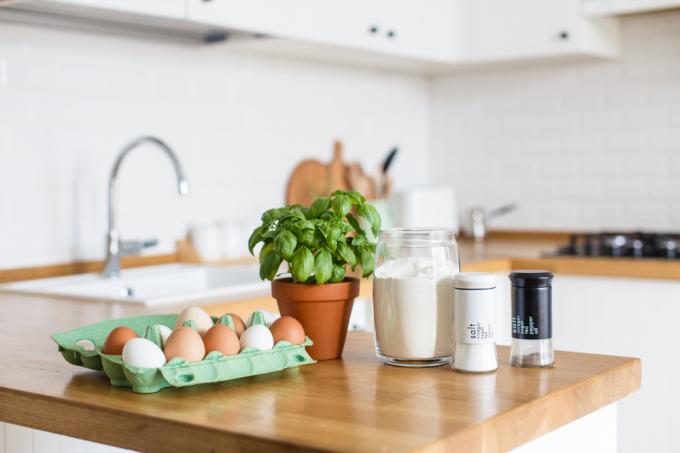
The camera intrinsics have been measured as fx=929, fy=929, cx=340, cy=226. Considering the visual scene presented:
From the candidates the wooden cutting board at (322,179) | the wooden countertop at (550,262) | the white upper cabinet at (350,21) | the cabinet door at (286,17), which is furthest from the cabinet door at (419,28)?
the wooden countertop at (550,262)

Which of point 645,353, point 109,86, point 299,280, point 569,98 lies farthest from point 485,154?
point 299,280

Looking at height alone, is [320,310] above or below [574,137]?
below

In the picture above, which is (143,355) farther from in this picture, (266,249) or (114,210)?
(114,210)

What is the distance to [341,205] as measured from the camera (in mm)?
1524

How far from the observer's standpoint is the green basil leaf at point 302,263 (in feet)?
4.86

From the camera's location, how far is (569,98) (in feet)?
13.0

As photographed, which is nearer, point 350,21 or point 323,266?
point 323,266

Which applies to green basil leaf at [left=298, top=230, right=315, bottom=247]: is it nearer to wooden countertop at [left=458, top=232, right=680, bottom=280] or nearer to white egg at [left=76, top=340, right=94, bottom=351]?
white egg at [left=76, top=340, right=94, bottom=351]

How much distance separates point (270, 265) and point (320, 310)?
0.11 meters

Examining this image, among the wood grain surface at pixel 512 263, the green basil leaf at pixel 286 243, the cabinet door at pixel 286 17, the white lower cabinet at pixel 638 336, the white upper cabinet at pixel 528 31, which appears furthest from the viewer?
the white upper cabinet at pixel 528 31

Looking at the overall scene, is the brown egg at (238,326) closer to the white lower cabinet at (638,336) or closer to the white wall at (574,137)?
the white lower cabinet at (638,336)

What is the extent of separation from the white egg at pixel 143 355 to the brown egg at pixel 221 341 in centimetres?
8

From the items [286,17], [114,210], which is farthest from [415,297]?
[286,17]

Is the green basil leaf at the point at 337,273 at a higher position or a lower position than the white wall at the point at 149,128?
lower
